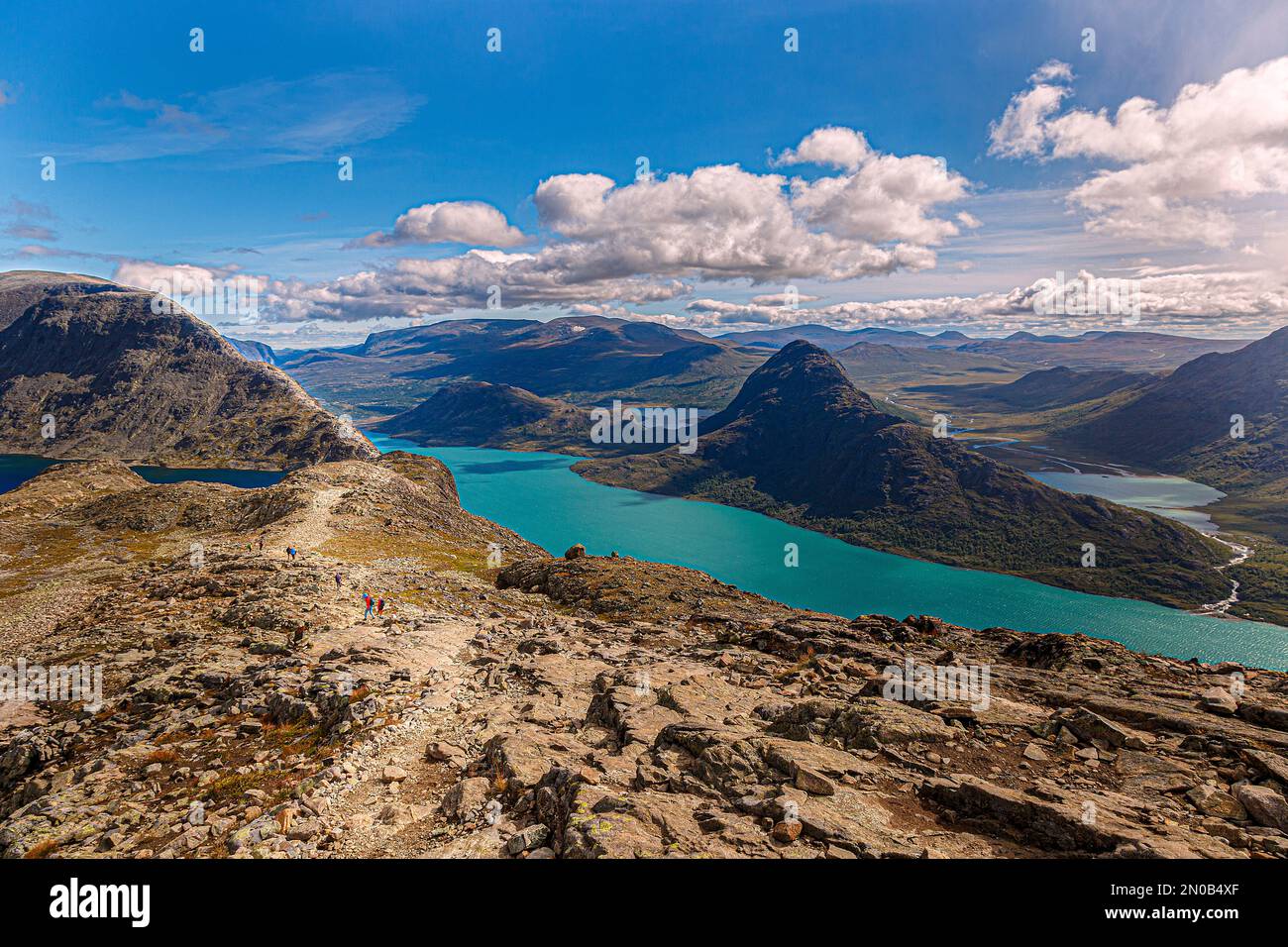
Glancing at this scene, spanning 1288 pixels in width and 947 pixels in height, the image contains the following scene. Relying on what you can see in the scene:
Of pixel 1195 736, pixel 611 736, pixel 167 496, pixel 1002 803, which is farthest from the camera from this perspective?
pixel 167 496

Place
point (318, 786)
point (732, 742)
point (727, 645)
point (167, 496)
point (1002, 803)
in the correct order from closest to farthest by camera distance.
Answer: point (1002, 803)
point (318, 786)
point (732, 742)
point (727, 645)
point (167, 496)

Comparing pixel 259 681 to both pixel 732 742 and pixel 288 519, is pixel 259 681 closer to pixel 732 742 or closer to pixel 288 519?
pixel 732 742

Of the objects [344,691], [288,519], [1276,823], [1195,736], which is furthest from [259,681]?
[288,519]

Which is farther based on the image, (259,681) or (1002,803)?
(259,681)
